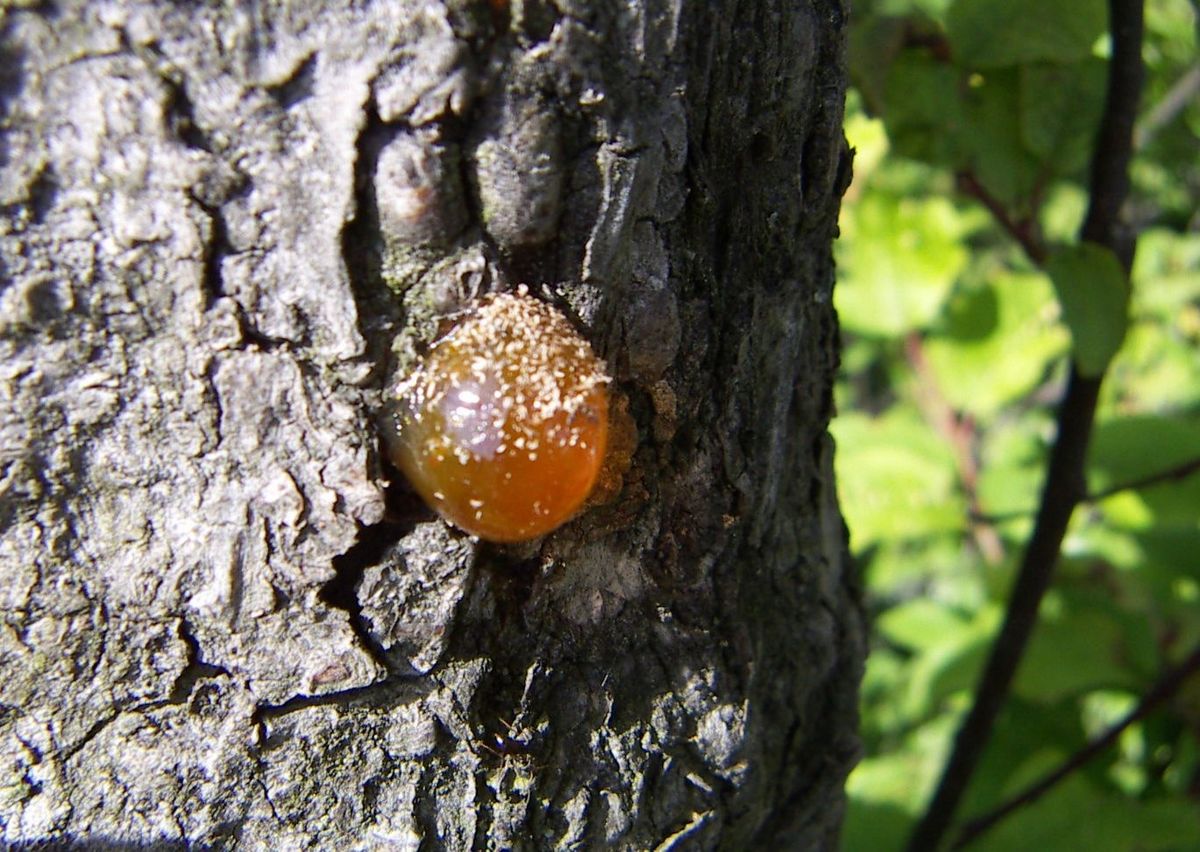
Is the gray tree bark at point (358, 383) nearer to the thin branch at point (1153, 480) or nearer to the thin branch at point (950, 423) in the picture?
the thin branch at point (1153, 480)

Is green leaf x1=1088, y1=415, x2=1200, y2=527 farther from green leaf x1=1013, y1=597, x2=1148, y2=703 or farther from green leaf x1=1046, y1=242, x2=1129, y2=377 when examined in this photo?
green leaf x1=1046, y1=242, x2=1129, y2=377

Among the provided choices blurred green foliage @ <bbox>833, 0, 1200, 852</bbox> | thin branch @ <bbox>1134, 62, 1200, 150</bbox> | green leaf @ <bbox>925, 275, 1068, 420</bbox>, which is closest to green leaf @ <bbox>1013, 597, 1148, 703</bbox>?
blurred green foliage @ <bbox>833, 0, 1200, 852</bbox>

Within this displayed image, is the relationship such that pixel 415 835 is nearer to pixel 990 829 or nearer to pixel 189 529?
pixel 189 529

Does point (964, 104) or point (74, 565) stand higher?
point (964, 104)

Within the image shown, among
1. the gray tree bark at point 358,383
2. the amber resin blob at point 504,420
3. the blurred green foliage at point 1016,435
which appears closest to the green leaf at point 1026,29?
the blurred green foliage at point 1016,435

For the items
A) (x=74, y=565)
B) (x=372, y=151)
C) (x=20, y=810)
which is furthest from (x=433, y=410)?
(x=20, y=810)

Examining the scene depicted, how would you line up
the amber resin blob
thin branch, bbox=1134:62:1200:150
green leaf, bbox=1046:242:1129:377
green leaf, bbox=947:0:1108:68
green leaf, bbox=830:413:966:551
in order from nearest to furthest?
the amber resin blob < green leaf, bbox=947:0:1108:68 < green leaf, bbox=1046:242:1129:377 < green leaf, bbox=830:413:966:551 < thin branch, bbox=1134:62:1200:150
